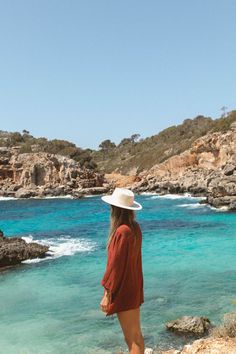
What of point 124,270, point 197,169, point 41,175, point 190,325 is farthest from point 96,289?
point 41,175

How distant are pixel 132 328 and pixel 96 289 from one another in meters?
8.74

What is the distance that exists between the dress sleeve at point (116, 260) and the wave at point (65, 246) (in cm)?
1334

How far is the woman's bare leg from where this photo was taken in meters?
4.47

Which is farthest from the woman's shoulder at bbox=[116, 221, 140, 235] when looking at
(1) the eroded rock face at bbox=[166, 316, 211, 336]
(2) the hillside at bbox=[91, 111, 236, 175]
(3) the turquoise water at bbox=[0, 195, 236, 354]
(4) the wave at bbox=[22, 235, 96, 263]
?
(2) the hillside at bbox=[91, 111, 236, 175]

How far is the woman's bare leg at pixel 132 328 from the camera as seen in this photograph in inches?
176

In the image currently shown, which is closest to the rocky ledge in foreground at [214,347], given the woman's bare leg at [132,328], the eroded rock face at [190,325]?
the eroded rock face at [190,325]

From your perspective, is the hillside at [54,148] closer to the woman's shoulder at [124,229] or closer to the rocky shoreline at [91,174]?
the rocky shoreline at [91,174]

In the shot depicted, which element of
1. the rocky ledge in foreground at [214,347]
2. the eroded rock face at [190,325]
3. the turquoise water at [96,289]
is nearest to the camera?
the rocky ledge in foreground at [214,347]

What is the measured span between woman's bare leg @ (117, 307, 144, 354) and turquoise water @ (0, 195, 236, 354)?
3.98 meters

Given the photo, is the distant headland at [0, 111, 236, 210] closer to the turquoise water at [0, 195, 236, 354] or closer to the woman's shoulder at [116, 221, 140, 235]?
the turquoise water at [0, 195, 236, 354]

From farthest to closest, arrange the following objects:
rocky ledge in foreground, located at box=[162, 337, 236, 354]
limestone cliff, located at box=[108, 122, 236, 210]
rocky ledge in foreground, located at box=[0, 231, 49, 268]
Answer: limestone cliff, located at box=[108, 122, 236, 210] < rocky ledge in foreground, located at box=[0, 231, 49, 268] < rocky ledge in foreground, located at box=[162, 337, 236, 354]

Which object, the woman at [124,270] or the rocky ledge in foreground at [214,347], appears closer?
the woman at [124,270]

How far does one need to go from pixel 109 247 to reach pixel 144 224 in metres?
25.3

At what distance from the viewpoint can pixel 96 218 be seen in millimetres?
34594
